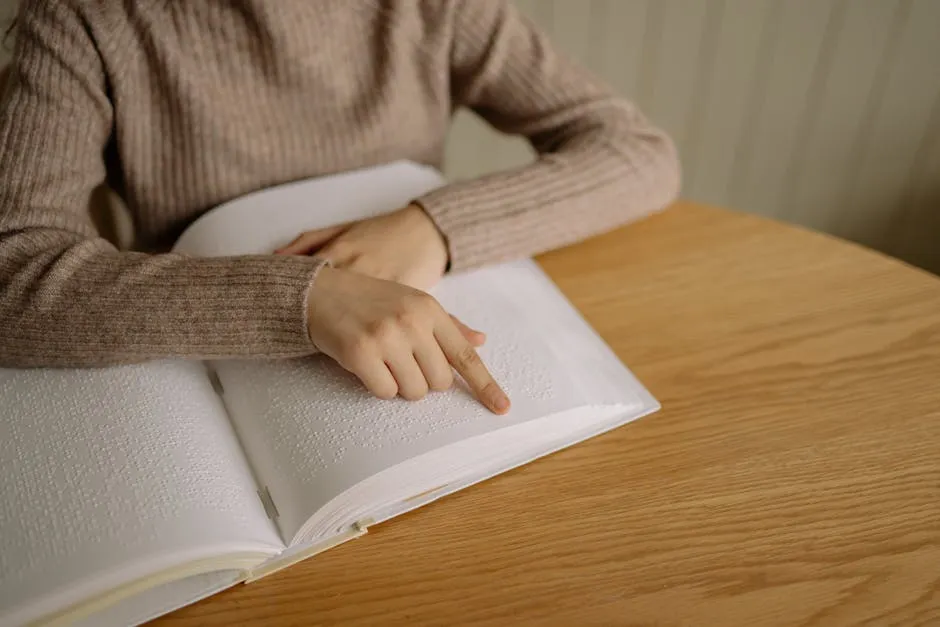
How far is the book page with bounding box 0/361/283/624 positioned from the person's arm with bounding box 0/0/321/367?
0.03 metres

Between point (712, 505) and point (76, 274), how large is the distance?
514mm

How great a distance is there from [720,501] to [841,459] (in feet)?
0.34

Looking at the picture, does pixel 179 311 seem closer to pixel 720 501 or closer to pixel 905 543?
pixel 720 501

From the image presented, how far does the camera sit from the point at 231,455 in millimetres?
569

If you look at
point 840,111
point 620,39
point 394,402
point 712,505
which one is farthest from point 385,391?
point 840,111

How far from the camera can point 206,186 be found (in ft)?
2.68

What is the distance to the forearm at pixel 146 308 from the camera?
0.62 metres

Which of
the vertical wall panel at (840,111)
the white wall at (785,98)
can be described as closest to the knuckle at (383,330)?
the white wall at (785,98)

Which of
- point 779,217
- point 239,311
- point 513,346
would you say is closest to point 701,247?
point 513,346

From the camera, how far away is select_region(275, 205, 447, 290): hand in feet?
2.30

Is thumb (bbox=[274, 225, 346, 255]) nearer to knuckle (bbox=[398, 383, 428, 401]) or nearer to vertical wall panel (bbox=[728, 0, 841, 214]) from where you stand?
knuckle (bbox=[398, 383, 428, 401])

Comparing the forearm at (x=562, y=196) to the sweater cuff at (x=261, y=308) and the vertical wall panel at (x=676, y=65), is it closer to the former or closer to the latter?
the sweater cuff at (x=261, y=308)

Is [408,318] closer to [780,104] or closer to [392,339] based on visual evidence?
[392,339]

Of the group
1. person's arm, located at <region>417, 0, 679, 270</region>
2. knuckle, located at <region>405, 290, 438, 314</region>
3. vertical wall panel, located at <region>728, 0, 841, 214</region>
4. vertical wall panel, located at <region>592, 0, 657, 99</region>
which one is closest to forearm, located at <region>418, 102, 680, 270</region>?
person's arm, located at <region>417, 0, 679, 270</region>
